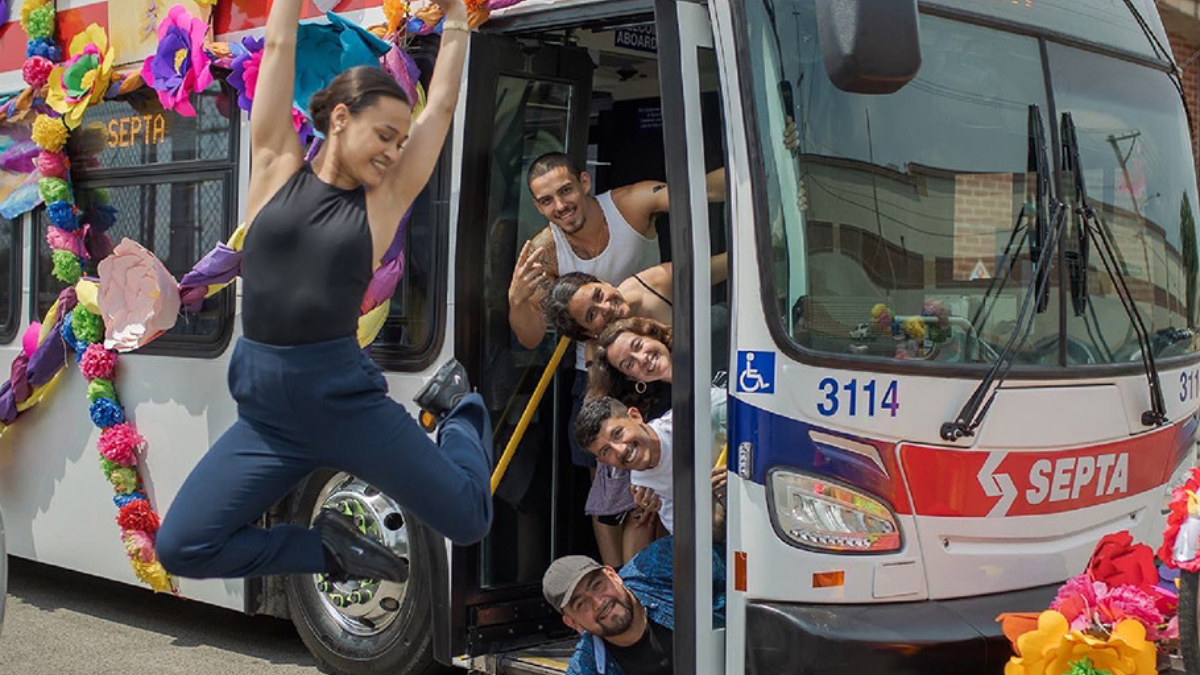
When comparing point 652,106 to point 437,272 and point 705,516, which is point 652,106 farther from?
point 705,516

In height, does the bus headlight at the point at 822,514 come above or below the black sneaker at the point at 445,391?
below

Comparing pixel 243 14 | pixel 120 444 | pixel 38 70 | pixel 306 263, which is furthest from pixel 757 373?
pixel 38 70

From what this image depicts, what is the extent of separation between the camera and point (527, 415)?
6.06m

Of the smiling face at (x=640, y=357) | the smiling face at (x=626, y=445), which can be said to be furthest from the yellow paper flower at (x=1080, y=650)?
the smiling face at (x=640, y=357)

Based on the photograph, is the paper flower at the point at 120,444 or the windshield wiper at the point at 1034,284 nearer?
the windshield wiper at the point at 1034,284

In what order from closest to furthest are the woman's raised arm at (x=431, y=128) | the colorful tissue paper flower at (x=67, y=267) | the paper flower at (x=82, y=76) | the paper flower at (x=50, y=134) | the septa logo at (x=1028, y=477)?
1. the woman's raised arm at (x=431, y=128)
2. the septa logo at (x=1028, y=477)
3. the paper flower at (x=82, y=76)
4. the colorful tissue paper flower at (x=67, y=267)
5. the paper flower at (x=50, y=134)

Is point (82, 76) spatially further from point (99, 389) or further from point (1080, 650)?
point (1080, 650)

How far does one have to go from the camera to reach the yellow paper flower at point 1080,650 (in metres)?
4.68

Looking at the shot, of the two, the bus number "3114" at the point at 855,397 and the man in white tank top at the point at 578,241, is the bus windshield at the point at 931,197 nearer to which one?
the bus number "3114" at the point at 855,397

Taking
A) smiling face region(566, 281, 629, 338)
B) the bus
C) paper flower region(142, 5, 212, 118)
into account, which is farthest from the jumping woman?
paper flower region(142, 5, 212, 118)

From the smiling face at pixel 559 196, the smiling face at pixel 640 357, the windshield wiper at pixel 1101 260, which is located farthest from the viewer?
the smiling face at pixel 559 196

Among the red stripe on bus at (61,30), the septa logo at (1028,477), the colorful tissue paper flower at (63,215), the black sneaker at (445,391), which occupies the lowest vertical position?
the septa logo at (1028,477)

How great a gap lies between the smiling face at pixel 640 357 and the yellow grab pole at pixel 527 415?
372 mm

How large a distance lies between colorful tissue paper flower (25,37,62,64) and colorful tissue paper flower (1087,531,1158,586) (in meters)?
5.16
